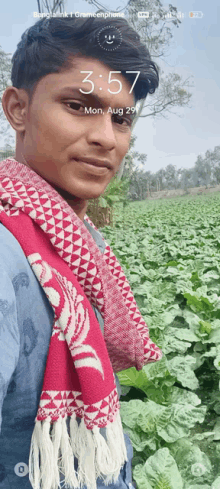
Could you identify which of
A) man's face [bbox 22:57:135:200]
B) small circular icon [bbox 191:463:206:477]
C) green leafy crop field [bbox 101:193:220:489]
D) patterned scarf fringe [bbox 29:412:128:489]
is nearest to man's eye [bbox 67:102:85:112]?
man's face [bbox 22:57:135:200]

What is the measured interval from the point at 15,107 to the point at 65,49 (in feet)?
0.61

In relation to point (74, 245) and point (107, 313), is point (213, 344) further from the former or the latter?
point (74, 245)

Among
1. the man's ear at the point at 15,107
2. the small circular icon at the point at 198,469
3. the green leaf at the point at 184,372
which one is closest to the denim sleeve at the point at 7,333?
the man's ear at the point at 15,107

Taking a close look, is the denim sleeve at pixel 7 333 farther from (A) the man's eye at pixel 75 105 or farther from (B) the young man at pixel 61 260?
(A) the man's eye at pixel 75 105

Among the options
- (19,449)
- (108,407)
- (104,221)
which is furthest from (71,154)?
(104,221)

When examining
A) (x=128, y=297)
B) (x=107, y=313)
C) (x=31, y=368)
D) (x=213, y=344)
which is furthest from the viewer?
(x=213, y=344)

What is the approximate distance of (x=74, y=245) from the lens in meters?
0.94

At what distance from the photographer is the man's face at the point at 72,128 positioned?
93cm

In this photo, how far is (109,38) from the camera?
39.2 inches

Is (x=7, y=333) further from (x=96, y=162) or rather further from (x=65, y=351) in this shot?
(x=96, y=162)

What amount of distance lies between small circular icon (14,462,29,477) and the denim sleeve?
322 millimetres

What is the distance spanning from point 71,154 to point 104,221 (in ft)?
30.9

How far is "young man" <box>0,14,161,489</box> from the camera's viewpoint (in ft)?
2.67

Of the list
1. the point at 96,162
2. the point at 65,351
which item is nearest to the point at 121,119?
the point at 96,162
